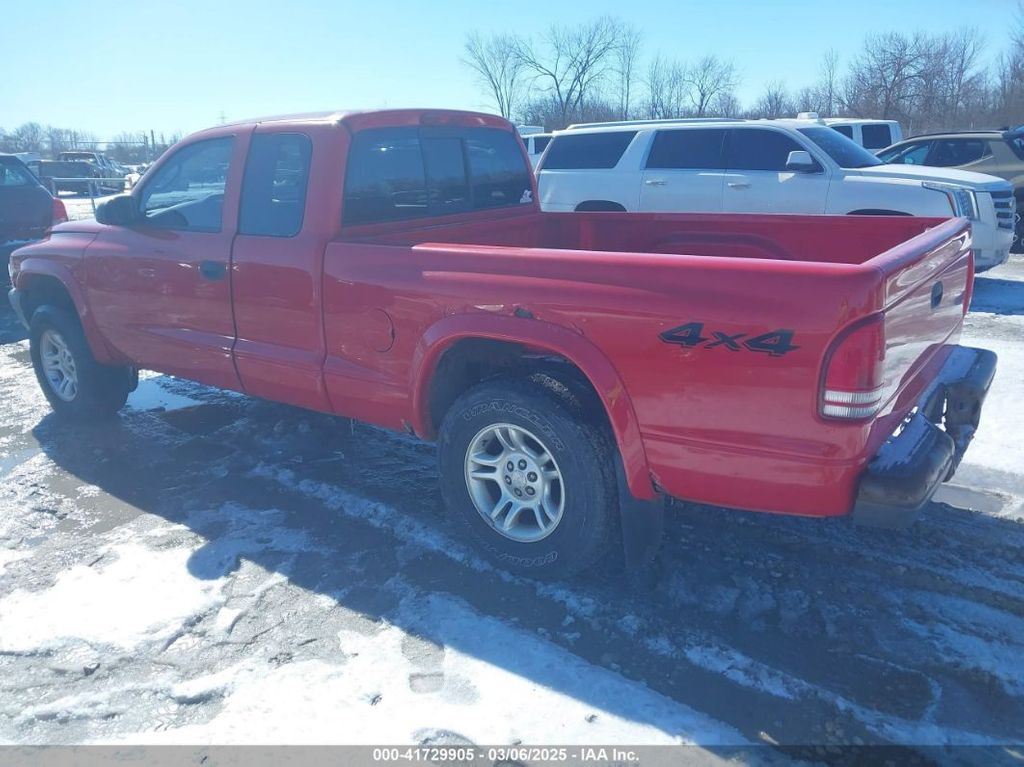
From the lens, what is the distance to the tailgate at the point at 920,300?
273 centimetres

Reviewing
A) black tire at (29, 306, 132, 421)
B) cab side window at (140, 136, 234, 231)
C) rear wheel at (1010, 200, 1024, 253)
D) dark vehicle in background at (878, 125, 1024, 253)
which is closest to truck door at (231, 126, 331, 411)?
cab side window at (140, 136, 234, 231)

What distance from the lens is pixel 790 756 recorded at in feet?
8.38

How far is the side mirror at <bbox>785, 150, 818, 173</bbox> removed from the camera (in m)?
8.90

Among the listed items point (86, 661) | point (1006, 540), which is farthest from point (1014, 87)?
point (86, 661)

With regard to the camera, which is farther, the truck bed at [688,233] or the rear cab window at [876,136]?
the rear cab window at [876,136]

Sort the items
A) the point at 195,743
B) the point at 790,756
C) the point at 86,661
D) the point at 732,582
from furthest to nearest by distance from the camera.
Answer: the point at 732,582
the point at 86,661
the point at 195,743
the point at 790,756

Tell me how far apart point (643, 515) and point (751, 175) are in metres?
7.09

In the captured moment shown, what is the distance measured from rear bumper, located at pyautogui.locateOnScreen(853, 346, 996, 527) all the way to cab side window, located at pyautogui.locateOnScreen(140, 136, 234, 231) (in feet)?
11.6

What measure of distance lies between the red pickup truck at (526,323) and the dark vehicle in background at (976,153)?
9831 mm

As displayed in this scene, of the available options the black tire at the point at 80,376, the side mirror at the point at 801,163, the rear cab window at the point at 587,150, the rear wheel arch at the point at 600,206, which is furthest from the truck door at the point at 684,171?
the black tire at the point at 80,376

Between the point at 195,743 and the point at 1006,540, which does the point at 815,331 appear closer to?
the point at 1006,540

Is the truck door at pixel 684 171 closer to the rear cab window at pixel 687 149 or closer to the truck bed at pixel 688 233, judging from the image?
the rear cab window at pixel 687 149

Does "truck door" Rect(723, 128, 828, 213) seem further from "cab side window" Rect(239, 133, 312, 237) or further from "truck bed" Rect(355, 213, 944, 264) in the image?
"cab side window" Rect(239, 133, 312, 237)

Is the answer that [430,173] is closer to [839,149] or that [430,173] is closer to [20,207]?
[839,149]
